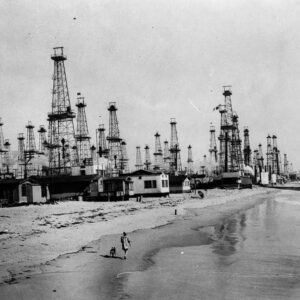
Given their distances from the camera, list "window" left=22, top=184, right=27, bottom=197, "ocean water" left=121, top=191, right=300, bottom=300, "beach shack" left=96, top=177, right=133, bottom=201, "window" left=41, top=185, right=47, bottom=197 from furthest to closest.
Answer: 1. "beach shack" left=96, top=177, right=133, bottom=201
2. "window" left=41, top=185, right=47, bottom=197
3. "window" left=22, top=184, right=27, bottom=197
4. "ocean water" left=121, top=191, right=300, bottom=300

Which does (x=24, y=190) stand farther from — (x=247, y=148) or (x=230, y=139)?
(x=247, y=148)

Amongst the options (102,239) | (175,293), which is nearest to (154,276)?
(175,293)

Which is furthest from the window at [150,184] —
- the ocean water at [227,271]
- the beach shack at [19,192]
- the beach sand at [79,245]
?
the ocean water at [227,271]

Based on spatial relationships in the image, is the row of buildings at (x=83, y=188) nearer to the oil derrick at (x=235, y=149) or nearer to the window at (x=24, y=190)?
the window at (x=24, y=190)

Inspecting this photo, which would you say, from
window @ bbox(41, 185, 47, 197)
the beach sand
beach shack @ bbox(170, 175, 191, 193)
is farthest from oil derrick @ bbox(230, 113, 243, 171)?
the beach sand

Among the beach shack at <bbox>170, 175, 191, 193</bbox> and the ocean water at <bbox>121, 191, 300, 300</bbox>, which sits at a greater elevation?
the beach shack at <bbox>170, 175, 191, 193</bbox>

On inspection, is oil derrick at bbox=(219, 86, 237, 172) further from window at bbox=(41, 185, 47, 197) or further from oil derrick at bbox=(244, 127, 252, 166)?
window at bbox=(41, 185, 47, 197)
